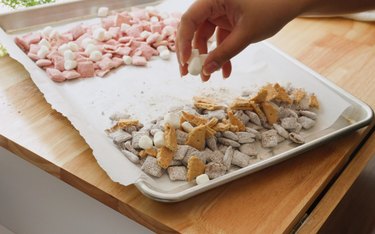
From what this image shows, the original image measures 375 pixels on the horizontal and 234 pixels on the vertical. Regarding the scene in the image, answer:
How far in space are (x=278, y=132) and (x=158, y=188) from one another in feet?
0.88

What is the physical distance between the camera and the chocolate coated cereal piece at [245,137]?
2.65 feet

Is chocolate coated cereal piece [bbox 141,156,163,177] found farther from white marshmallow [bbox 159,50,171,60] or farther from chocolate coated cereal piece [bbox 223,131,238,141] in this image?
white marshmallow [bbox 159,50,171,60]

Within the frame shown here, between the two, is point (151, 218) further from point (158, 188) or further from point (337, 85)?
point (337, 85)

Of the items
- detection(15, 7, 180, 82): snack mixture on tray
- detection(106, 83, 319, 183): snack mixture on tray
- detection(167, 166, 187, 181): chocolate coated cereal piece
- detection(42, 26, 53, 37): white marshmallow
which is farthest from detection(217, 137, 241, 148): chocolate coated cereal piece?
detection(42, 26, 53, 37): white marshmallow

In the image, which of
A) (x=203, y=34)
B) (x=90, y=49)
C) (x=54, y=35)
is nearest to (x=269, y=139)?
(x=203, y=34)

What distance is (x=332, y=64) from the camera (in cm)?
113

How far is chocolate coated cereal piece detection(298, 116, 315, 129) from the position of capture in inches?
34.2

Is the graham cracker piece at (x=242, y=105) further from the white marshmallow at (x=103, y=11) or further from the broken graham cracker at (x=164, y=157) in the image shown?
the white marshmallow at (x=103, y=11)

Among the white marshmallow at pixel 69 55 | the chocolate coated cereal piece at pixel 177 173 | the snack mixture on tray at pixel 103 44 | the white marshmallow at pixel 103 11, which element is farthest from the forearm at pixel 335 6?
the white marshmallow at pixel 103 11

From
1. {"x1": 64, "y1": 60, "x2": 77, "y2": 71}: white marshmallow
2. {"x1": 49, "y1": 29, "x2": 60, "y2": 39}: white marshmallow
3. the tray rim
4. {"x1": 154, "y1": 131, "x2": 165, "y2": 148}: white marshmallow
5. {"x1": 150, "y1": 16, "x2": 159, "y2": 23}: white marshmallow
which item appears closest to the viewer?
the tray rim

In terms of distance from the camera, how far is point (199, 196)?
70 cm

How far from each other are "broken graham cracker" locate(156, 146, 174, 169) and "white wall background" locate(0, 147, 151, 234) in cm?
10

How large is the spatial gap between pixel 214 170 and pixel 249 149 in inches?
3.8

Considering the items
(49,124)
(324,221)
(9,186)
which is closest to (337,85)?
(324,221)
